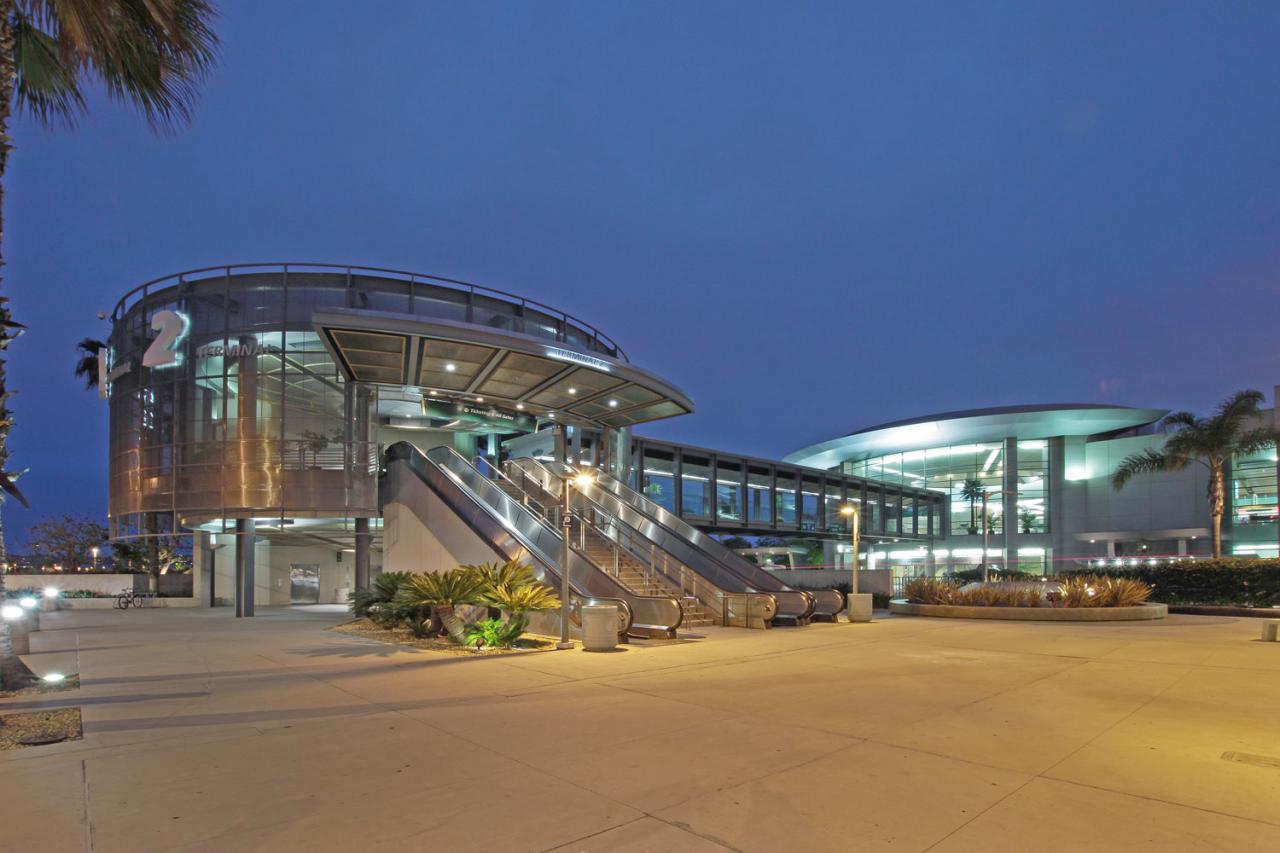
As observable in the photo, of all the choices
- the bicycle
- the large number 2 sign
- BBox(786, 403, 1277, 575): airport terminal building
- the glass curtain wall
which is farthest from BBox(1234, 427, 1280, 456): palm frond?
the bicycle

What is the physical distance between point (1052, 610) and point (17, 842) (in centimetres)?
2077

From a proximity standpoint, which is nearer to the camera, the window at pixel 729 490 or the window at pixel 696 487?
the window at pixel 696 487

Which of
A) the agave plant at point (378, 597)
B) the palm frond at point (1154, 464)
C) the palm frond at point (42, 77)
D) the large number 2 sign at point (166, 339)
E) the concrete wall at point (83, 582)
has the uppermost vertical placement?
the palm frond at point (42, 77)

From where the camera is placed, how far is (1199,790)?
209 inches

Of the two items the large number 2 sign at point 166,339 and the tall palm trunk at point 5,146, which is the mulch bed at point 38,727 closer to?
the tall palm trunk at point 5,146

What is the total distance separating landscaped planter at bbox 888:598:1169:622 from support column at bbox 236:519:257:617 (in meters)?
19.9

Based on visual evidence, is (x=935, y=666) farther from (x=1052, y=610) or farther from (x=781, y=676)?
(x=1052, y=610)

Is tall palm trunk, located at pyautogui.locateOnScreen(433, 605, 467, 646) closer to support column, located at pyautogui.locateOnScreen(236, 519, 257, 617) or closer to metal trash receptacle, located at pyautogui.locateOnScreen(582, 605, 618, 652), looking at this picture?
metal trash receptacle, located at pyautogui.locateOnScreen(582, 605, 618, 652)

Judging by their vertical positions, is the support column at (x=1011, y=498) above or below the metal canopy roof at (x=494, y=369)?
below

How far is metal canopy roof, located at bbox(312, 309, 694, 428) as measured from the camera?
62.3ft

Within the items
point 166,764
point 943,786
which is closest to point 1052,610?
point 943,786

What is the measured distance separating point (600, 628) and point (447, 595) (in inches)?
132

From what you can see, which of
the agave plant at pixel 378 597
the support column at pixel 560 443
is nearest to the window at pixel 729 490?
the support column at pixel 560 443

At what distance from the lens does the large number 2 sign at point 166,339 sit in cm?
2295
